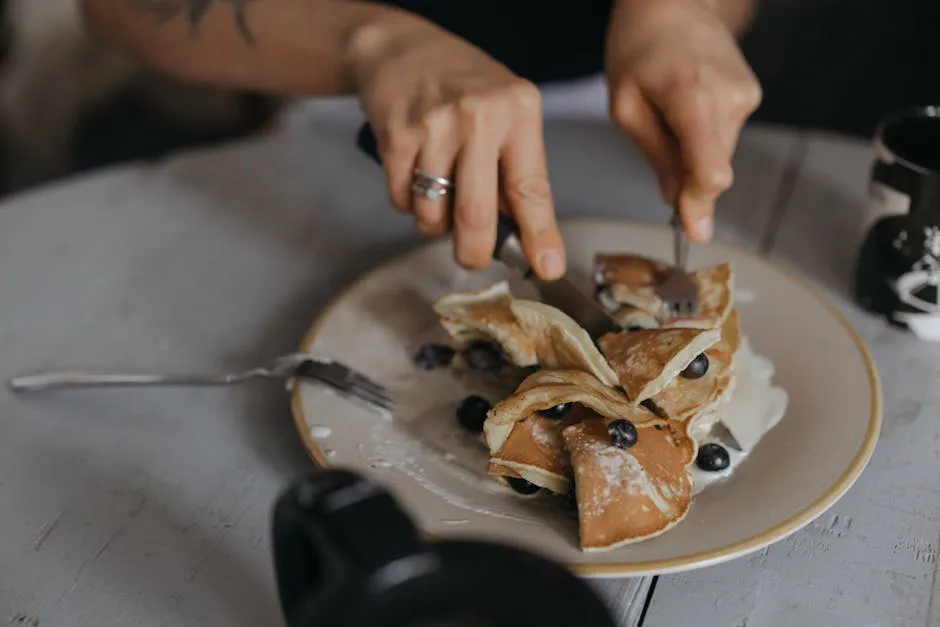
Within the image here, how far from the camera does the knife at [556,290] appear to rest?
2.86 feet

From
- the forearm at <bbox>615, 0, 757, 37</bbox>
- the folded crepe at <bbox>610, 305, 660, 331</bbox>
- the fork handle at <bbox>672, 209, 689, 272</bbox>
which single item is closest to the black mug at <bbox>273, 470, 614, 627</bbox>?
the folded crepe at <bbox>610, 305, 660, 331</bbox>

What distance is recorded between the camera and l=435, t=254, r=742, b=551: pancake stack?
2.27 ft

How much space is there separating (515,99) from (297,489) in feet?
1.59

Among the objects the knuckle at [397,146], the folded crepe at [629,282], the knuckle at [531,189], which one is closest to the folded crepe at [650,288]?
the folded crepe at [629,282]

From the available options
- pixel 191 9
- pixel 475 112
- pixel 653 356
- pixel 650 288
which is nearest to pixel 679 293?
pixel 650 288

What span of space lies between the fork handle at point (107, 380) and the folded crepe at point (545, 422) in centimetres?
26

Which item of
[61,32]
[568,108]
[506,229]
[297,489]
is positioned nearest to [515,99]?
[506,229]

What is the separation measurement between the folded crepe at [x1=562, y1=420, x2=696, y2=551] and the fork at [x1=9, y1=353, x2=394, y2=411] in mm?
210

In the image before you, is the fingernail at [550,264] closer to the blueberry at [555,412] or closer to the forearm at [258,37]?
the blueberry at [555,412]

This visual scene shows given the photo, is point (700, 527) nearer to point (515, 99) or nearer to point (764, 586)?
point (764, 586)

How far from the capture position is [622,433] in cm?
71

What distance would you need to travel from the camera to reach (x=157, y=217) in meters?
1.20

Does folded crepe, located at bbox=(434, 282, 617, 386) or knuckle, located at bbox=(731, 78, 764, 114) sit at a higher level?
knuckle, located at bbox=(731, 78, 764, 114)

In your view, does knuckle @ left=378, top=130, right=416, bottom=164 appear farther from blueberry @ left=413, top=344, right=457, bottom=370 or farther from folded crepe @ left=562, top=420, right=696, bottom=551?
folded crepe @ left=562, top=420, right=696, bottom=551
